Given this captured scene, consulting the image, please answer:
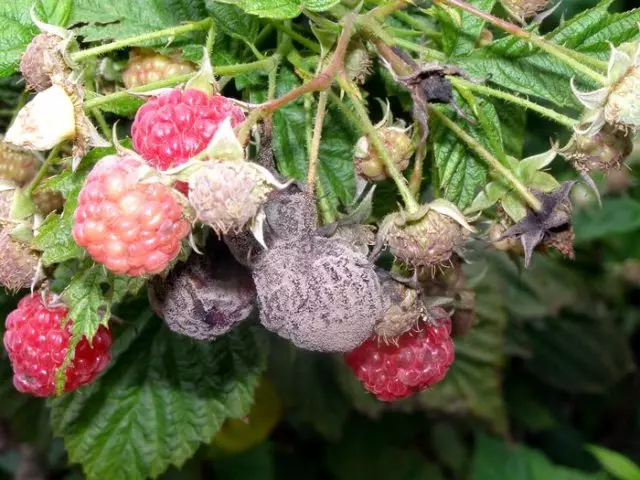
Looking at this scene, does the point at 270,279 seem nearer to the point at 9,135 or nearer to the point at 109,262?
the point at 109,262

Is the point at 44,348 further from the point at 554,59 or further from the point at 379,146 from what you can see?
the point at 554,59

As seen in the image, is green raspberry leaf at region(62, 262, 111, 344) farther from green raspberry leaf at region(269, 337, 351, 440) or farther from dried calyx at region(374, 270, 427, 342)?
green raspberry leaf at region(269, 337, 351, 440)

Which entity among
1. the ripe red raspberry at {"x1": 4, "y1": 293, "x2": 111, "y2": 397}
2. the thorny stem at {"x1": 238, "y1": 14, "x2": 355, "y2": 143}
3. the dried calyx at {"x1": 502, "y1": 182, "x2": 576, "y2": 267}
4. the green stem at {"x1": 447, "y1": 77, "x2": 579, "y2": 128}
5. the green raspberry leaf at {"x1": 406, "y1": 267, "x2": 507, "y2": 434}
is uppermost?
the thorny stem at {"x1": 238, "y1": 14, "x2": 355, "y2": 143}

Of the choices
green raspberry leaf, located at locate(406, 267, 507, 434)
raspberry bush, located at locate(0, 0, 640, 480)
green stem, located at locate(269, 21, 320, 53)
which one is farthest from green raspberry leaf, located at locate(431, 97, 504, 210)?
green raspberry leaf, located at locate(406, 267, 507, 434)

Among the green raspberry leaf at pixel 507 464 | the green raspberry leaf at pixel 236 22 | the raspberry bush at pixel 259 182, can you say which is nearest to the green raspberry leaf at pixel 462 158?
the raspberry bush at pixel 259 182

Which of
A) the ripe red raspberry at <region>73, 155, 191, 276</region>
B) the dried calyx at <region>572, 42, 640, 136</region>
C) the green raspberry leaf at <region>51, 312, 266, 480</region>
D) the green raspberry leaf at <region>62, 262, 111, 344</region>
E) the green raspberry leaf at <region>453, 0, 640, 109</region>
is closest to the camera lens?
the ripe red raspberry at <region>73, 155, 191, 276</region>

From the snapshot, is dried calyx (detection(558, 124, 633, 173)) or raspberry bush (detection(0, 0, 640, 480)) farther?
dried calyx (detection(558, 124, 633, 173))

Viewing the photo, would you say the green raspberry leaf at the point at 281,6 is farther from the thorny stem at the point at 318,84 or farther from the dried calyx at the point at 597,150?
the dried calyx at the point at 597,150
